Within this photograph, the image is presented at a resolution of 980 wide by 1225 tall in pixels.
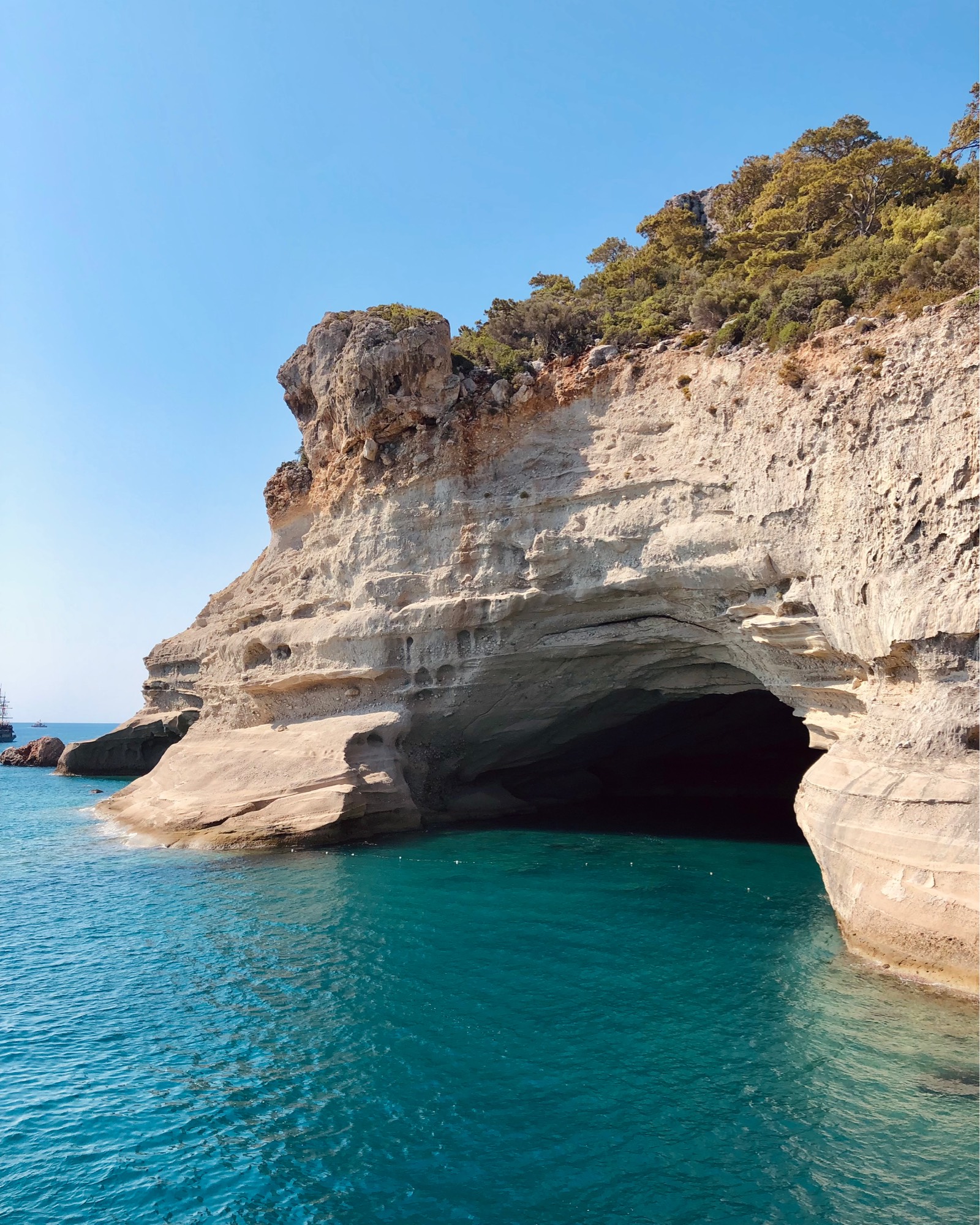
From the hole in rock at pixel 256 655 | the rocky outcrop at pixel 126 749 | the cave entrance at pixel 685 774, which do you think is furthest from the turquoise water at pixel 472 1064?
the rocky outcrop at pixel 126 749

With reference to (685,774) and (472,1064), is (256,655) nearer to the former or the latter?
(685,774)

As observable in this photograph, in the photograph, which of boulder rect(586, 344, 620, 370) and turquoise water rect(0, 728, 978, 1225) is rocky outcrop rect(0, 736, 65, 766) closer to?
turquoise water rect(0, 728, 978, 1225)

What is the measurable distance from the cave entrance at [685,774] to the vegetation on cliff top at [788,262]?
490 inches

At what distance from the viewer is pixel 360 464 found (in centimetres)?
2606

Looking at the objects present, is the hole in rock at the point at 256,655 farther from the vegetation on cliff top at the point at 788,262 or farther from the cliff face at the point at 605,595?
the vegetation on cliff top at the point at 788,262

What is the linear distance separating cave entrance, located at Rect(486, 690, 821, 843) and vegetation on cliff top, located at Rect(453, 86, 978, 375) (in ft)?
40.9

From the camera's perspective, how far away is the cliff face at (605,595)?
12875 millimetres

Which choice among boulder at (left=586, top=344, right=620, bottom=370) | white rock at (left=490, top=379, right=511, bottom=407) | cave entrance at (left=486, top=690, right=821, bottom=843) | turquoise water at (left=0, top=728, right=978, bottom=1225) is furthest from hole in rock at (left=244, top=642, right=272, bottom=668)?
boulder at (left=586, top=344, right=620, bottom=370)

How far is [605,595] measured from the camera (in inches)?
827

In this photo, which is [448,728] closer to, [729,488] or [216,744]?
[216,744]

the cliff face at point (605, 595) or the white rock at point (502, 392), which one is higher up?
the white rock at point (502, 392)

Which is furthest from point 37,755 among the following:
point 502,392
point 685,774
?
point 502,392

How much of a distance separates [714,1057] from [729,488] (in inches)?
472

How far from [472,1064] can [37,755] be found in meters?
65.9
